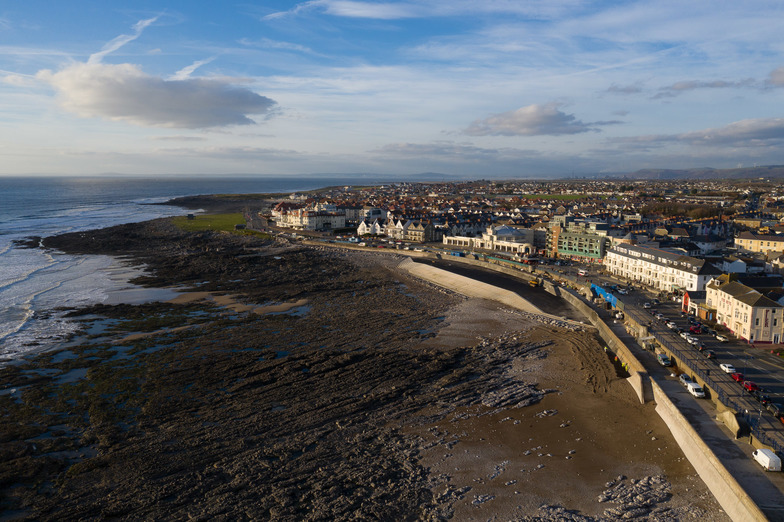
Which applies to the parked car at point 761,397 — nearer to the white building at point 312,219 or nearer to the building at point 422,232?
the building at point 422,232

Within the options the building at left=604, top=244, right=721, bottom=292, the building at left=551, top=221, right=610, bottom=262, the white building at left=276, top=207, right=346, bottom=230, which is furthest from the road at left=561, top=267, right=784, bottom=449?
the white building at left=276, top=207, right=346, bottom=230

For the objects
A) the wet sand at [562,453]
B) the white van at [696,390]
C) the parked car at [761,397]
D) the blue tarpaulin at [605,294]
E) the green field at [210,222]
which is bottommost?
the wet sand at [562,453]

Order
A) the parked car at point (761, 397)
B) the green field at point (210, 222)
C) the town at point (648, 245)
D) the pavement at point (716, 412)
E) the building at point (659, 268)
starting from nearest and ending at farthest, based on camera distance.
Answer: the pavement at point (716, 412)
the parked car at point (761, 397)
the town at point (648, 245)
the building at point (659, 268)
the green field at point (210, 222)

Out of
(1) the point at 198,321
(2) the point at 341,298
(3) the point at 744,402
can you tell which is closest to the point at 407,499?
(3) the point at 744,402

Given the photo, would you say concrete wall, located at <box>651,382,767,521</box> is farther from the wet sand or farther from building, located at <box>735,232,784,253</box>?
building, located at <box>735,232,784,253</box>

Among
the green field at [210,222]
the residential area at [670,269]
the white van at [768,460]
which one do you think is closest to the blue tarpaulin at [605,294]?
the residential area at [670,269]

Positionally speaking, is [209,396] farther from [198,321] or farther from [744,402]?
[744,402]

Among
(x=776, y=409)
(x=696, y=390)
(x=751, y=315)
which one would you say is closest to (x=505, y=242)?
(x=751, y=315)

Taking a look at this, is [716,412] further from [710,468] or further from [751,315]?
[751,315]
